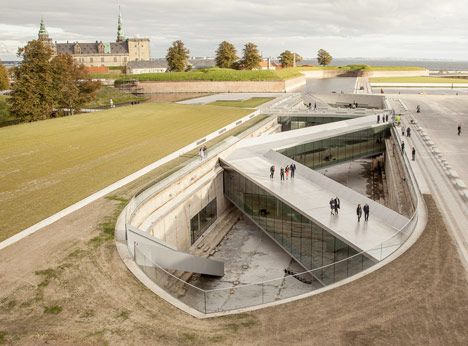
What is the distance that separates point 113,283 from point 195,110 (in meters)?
50.0

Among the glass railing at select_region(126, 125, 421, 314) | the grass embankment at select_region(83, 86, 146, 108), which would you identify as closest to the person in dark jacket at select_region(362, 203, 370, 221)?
the glass railing at select_region(126, 125, 421, 314)

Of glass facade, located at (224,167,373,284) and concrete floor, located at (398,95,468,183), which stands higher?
concrete floor, located at (398,95,468,183)

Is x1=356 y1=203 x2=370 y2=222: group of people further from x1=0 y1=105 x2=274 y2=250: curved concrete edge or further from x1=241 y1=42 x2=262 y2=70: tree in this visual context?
x1=241 y1=42 x2=262 y2=70: tree

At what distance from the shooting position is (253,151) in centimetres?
3769

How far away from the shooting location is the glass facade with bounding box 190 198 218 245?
29125 mm

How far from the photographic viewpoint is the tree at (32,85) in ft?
177

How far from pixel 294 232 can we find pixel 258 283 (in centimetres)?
1097

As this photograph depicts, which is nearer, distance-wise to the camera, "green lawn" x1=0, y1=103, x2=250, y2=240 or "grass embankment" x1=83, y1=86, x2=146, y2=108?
"green lawn" x1=0, y1=103, x2=250, y2=240

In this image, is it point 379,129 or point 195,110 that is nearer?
point 379,129

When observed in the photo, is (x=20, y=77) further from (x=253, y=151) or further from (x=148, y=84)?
(x=148, y=84)

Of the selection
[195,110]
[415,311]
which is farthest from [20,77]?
[415,311]

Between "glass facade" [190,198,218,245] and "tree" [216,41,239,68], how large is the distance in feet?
337

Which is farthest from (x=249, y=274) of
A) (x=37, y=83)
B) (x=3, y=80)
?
(x=3, y=80)

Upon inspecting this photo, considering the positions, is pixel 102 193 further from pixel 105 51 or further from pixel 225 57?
pixel 105 51
